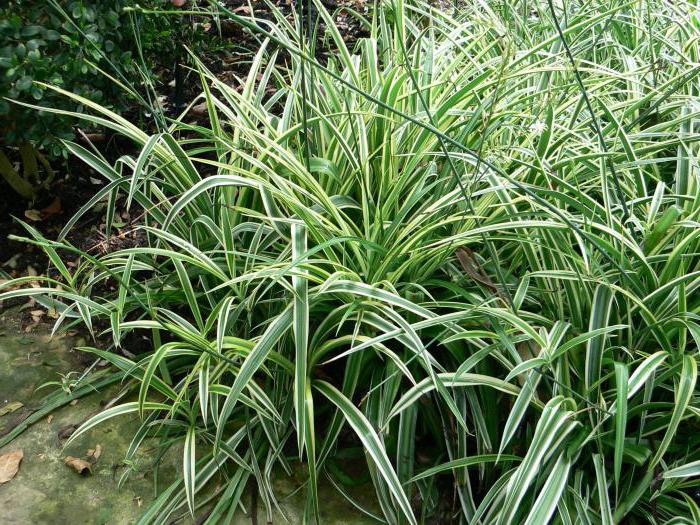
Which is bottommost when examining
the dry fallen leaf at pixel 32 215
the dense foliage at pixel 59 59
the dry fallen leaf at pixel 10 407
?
the dry fallen leaf at pixel 10 407

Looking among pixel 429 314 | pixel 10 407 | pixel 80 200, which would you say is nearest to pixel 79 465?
pixel 10 407

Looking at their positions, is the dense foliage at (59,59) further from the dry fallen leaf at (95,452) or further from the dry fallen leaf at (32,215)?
the dry fallen leaf at (95,452)

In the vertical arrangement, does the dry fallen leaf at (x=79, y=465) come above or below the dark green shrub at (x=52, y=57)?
below

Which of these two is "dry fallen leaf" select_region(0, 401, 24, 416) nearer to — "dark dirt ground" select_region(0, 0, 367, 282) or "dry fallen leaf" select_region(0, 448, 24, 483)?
"dry fallen leaf" select_region(0, 448, 24, 483)

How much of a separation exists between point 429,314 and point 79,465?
3.33ft

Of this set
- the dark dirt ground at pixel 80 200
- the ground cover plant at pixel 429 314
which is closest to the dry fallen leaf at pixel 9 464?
the ground cover plant at pixel 429 314

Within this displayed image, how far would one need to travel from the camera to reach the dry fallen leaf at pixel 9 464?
1.80 m

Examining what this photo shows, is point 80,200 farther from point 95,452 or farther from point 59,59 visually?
point 95,452

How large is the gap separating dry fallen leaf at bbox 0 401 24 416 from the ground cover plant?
21 centimetres

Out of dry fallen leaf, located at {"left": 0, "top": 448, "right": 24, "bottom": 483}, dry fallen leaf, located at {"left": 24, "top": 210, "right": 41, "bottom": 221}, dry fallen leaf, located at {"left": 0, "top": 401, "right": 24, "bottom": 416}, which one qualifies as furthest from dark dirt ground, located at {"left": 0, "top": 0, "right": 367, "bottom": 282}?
dry fallen leaf, located at {"left": 0, "top": 448, "right": 24, "bottom": 483}

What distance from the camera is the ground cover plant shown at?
158 centimetres

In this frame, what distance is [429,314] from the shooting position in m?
1.67

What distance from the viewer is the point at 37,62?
202 cm

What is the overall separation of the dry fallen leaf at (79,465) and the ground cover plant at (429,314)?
0.14 metres
